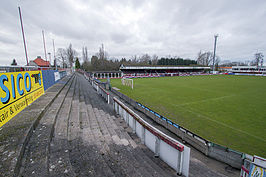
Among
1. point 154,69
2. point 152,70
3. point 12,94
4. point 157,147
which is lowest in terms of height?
point 157,147

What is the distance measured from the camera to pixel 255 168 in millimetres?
2900

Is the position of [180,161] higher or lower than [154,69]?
lower

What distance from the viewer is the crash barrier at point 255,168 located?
2.78 m

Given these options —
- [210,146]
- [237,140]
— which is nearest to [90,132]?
[210,146]

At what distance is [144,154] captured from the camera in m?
3.78

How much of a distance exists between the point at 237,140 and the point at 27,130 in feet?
27.8

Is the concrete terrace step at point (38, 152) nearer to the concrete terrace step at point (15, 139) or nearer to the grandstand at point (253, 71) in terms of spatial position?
the concrete terrace step at point (15, 139)

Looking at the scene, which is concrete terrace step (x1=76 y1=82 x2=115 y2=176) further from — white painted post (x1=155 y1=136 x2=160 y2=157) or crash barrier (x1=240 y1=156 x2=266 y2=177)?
crash barrier (x1=240 y1=156 x2=266 y2=177)

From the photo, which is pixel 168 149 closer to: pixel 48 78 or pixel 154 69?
pixel 48 78

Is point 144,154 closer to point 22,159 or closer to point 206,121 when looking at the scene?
point 22,159

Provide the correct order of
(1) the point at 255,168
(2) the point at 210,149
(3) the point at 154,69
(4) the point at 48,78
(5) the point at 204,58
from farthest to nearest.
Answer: (5) the point at 204,58 < (3) the point at 154,69 < (4) the point at 48,78 < (2) the point at 210,149 < (1) the point at 255,168

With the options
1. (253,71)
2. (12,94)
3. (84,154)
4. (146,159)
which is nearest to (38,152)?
(84,154)

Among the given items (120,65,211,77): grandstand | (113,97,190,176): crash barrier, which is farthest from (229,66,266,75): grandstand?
(113,97,190,176): crash barrier

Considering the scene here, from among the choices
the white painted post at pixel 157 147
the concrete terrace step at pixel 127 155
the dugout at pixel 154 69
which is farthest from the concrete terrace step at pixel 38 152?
the dugout at pixel 154 69
